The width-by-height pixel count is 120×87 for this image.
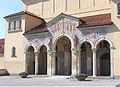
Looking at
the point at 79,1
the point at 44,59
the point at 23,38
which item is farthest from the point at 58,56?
the point at 79,1

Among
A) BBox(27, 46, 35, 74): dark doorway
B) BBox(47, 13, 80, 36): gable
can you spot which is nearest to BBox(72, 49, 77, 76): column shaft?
BBox(47, 13, 80, 36): gable

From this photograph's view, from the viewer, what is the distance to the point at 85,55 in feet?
111

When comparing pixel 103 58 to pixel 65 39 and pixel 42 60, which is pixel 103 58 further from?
pixel 42 60

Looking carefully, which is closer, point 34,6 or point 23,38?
point 23,38

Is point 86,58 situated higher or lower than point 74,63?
higher

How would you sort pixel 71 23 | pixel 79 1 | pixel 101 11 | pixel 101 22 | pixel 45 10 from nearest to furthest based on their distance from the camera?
pixel 101 22 < pixel 71 23 < pixel 101 11 < pixel 79 1 < pixel 45 10

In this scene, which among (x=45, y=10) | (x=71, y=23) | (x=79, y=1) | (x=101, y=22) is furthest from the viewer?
(x=45, y=10)

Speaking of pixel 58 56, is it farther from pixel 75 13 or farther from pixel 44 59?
pixel 75 13

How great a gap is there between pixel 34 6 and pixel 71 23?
12.3m

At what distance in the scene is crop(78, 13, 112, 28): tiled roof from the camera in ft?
98.1

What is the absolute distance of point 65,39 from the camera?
35.9 meters

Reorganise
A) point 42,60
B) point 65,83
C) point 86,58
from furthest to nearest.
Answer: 1. point 42,60
2. point 86,58
3. point 65,83

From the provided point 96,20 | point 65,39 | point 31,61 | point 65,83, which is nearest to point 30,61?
point 31,61

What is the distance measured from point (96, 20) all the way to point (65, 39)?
5819 millimetres
